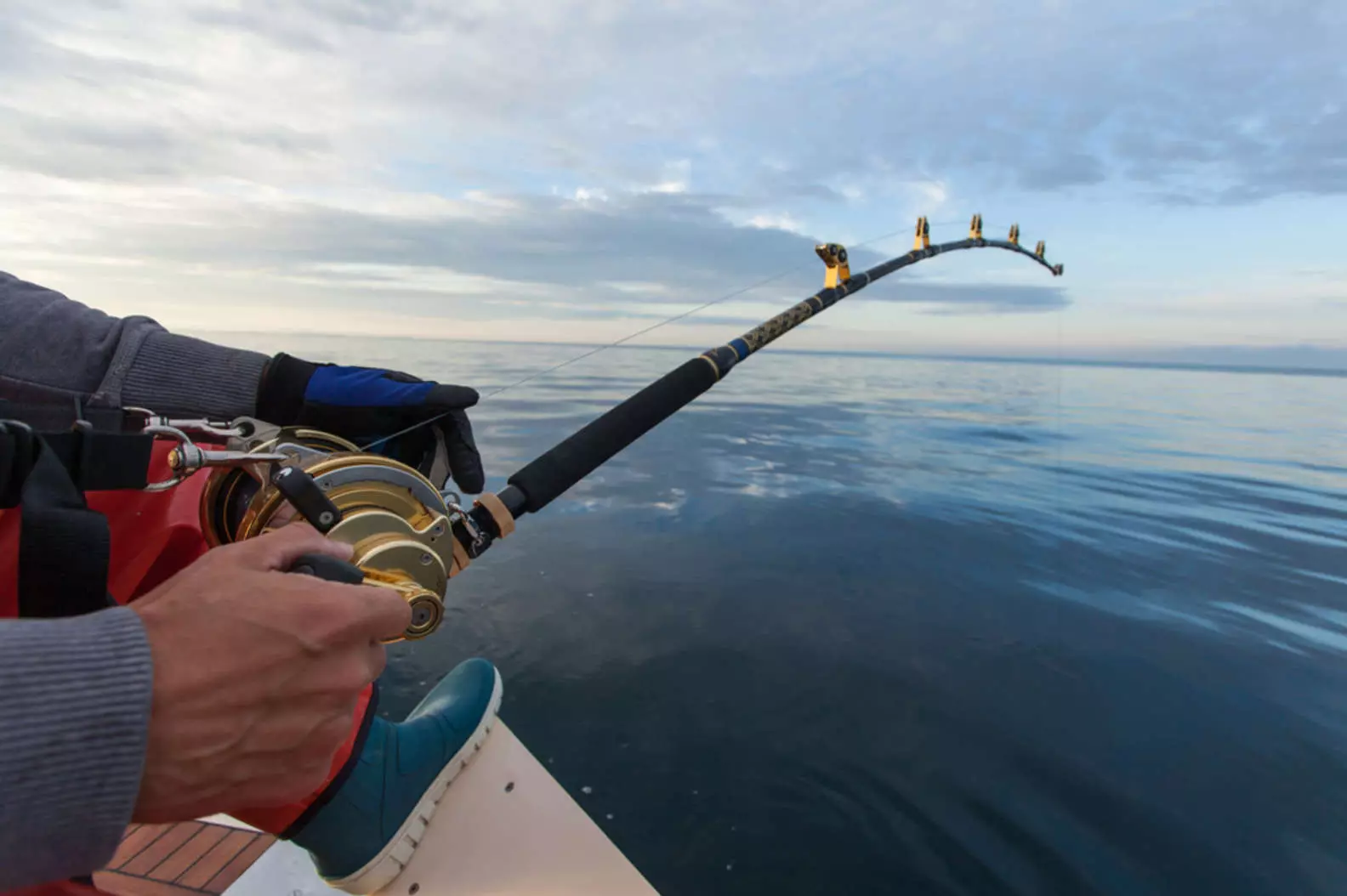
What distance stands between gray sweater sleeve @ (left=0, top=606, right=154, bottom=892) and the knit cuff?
121cm

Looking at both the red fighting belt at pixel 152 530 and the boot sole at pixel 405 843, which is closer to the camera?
the red fighting belt at pixel 152 530

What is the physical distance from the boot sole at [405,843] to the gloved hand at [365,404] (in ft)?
3.69

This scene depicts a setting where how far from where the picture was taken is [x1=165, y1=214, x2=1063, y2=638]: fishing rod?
3.56ft

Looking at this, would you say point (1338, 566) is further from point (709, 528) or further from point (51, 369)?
point (51, 369)

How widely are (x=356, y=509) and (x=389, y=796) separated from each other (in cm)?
128

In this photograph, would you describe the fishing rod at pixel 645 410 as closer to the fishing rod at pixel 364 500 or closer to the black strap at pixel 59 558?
the fishing rod at pixel 364 500

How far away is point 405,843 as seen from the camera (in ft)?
6.66

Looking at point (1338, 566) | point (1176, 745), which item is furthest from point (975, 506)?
point (1176, 745)

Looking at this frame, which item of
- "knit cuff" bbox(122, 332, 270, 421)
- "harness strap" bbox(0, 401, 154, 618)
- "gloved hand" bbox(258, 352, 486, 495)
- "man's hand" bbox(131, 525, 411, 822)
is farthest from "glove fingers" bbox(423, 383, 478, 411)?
"man's hand" bbox(131, 525, 411, 822)

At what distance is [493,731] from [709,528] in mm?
4427

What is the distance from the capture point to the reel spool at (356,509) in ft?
3.55

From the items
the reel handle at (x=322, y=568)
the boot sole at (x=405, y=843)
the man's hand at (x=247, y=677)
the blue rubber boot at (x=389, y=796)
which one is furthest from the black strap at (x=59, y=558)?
the boot sole at (x=405, y=843)

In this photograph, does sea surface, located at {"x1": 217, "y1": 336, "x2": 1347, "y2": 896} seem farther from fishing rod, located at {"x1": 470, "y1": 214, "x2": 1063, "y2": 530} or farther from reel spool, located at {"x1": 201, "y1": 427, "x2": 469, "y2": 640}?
reel spool, located at {"x1": 201, "y1": 427, "x2": 469, "y2": 640}

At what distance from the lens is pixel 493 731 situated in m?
2.57
